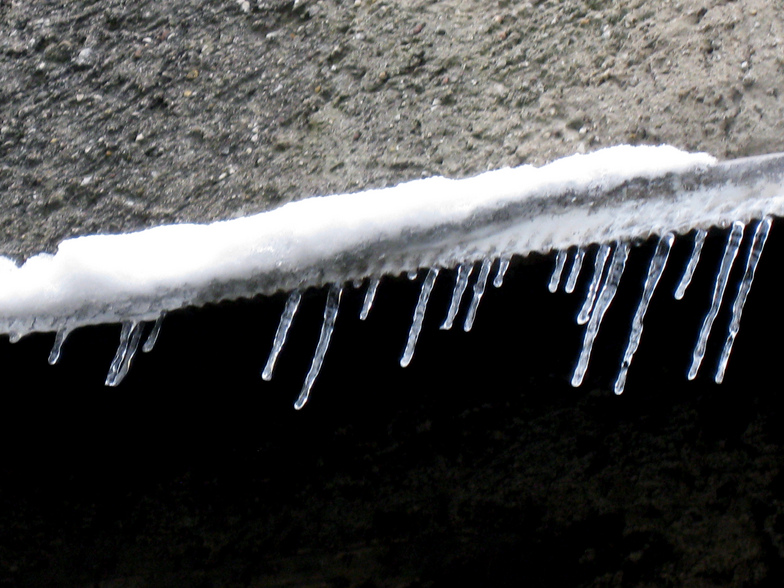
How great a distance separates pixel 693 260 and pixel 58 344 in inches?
26.8

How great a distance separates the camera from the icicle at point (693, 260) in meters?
0.72

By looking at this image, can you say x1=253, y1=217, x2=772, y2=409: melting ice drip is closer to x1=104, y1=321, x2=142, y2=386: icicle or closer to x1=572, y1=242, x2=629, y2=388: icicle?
x1=572, y1=242, x2=629, y2=388: icicle

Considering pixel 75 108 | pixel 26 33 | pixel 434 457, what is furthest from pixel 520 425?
pixel 26 33

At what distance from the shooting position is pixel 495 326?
0.97 metres

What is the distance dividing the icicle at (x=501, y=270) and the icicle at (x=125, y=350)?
15.0 inches

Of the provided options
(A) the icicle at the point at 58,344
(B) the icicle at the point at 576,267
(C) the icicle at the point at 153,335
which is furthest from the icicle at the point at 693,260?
(A) the icicle at the point at 58,344

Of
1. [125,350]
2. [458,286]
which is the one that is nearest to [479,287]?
[458,286]

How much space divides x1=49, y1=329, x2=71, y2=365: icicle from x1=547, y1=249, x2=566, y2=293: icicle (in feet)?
1.71

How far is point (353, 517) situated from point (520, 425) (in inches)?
12.7

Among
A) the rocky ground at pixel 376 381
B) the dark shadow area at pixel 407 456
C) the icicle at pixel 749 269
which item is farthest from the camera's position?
the rocky ground at pixel 376 381

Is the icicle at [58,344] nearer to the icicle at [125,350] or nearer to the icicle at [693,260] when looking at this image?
the icicle at [125,350]

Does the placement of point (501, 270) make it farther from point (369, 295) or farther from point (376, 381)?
point (376, 381)

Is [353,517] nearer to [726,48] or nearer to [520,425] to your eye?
[520,425]

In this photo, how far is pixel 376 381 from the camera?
104 centimetres
